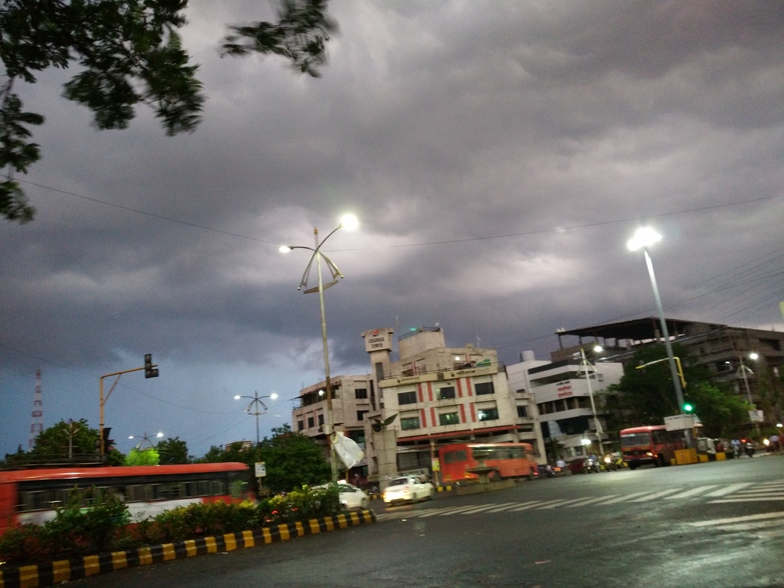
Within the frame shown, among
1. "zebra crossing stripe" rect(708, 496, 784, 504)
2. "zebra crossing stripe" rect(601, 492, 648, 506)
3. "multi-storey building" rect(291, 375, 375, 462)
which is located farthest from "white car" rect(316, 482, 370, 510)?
"multi-storey building" rect(291, 375, 375, 462)

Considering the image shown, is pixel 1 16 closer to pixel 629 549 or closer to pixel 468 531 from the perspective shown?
pixel 629 549

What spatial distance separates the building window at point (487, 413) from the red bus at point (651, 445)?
1607cm

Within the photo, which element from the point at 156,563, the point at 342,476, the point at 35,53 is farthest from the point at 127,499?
the point at 342,476

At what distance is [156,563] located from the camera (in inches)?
483

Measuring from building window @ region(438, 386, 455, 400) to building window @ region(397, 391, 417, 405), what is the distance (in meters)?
2.52

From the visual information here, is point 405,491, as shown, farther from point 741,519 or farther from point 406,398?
point 406,398

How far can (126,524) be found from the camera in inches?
497

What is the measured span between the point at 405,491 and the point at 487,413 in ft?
98.5

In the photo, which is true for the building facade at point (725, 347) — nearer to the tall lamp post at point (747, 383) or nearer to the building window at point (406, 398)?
the tall lamp post at point (747, 383)

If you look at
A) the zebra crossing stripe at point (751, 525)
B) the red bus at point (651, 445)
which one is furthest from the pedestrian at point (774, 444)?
the zebra crossing stripe at point (751, 525)

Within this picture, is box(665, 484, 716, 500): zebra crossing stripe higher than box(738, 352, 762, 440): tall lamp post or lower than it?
lower

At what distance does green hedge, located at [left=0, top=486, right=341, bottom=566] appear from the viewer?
11.2 metres

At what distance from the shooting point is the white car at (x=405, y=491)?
28.0 m

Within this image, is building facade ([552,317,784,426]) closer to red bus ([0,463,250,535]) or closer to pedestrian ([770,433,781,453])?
pedestrian ([770,433,781,453])
